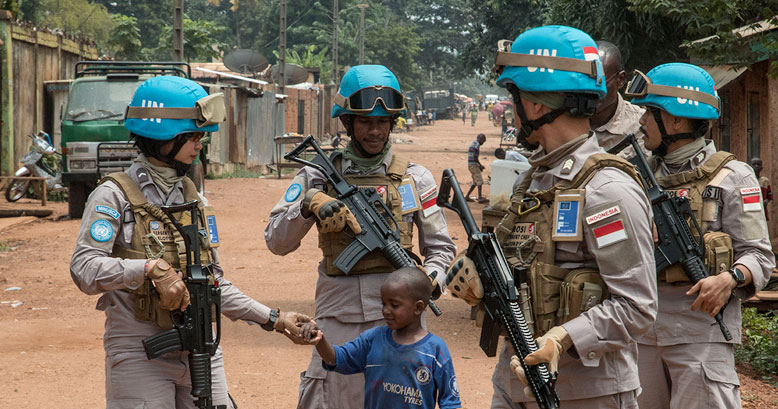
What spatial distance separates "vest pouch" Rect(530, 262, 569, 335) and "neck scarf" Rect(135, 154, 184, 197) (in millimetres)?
1709

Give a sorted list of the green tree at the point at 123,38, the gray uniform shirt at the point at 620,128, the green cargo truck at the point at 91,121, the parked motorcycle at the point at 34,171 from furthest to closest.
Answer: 1. the green tree at the point at 123,38
2. the parked motorcycle at the point at 34,171
3. the green cargo truck at the point at 91,121
4. the gray uniform shirt at the point at 620,128

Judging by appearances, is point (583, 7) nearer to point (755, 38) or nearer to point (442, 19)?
point (755, 38)

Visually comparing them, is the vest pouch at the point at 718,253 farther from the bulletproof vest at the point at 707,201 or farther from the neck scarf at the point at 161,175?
the neck scarf at the point at 161,175

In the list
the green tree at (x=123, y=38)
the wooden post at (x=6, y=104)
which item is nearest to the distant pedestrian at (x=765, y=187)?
the wooden post at (x=6, y=104)

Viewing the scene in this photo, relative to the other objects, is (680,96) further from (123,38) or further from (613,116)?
(123,38)

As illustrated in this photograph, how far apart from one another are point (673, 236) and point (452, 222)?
12252mm

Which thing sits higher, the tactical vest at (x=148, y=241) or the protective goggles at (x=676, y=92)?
the protective goggles at (x=676, y=92)

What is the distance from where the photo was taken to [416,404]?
135 inches

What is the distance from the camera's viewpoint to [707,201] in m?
4.10

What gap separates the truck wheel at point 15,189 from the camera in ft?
54.3

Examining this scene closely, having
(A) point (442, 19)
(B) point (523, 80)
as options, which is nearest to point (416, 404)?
(B) point (523, 80)

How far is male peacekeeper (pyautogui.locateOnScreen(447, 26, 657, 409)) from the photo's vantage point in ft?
8.93

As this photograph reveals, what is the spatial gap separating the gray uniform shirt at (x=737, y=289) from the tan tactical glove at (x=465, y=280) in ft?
4.73

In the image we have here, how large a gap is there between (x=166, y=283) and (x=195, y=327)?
0.27 meters
